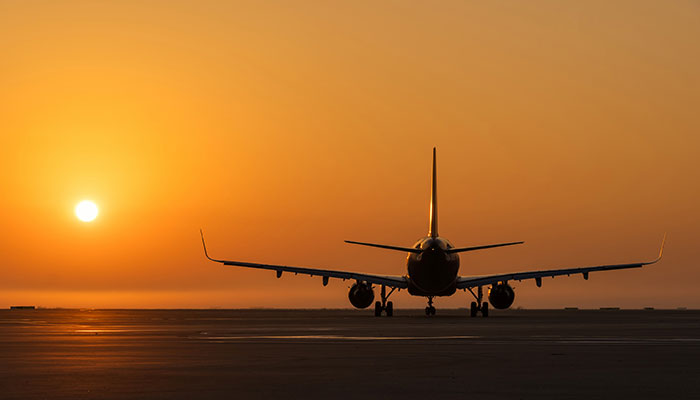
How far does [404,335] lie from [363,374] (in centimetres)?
1941

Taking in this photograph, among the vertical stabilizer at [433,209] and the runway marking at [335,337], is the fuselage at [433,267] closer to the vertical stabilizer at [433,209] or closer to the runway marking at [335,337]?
the vertical stabilizer at [433,209]

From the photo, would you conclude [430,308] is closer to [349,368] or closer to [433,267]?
[433,267]

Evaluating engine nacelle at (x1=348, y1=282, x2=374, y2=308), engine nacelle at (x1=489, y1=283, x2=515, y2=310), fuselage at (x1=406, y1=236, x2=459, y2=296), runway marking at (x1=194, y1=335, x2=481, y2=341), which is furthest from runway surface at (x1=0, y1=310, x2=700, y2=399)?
engine nacelle at (x1=348, y1=282, x2=374, y2=308)

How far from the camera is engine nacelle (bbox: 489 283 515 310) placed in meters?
81.8

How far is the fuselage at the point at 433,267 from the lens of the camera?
76062 mm

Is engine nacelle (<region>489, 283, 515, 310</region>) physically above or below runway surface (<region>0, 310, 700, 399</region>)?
above

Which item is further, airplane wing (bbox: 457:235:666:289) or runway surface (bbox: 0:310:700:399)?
airplane wing (bbox: 457:235:666:289)

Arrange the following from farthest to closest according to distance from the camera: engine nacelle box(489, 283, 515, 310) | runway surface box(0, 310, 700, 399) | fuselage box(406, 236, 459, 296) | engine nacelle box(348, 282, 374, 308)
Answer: engine nacelle box(348, 282, 374, 308)
engine nacelle box(489, 283, 515, 310)
fuselage box(406, 236, 459, 296)
runway surface box(0, 310, 700, 399)

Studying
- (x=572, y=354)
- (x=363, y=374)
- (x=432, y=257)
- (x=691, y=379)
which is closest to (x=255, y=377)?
(x=363, y=374)

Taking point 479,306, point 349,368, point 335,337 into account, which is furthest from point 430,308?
point 349,368

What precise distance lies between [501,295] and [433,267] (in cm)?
771

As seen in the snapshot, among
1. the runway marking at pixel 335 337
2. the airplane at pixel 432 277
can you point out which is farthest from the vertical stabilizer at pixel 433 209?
the runway marking at pixel 335 337

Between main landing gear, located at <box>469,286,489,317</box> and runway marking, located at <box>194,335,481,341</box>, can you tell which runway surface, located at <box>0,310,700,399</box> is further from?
main landing gear, located at <box>469,286,489,317</box>

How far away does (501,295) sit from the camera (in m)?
81.8
